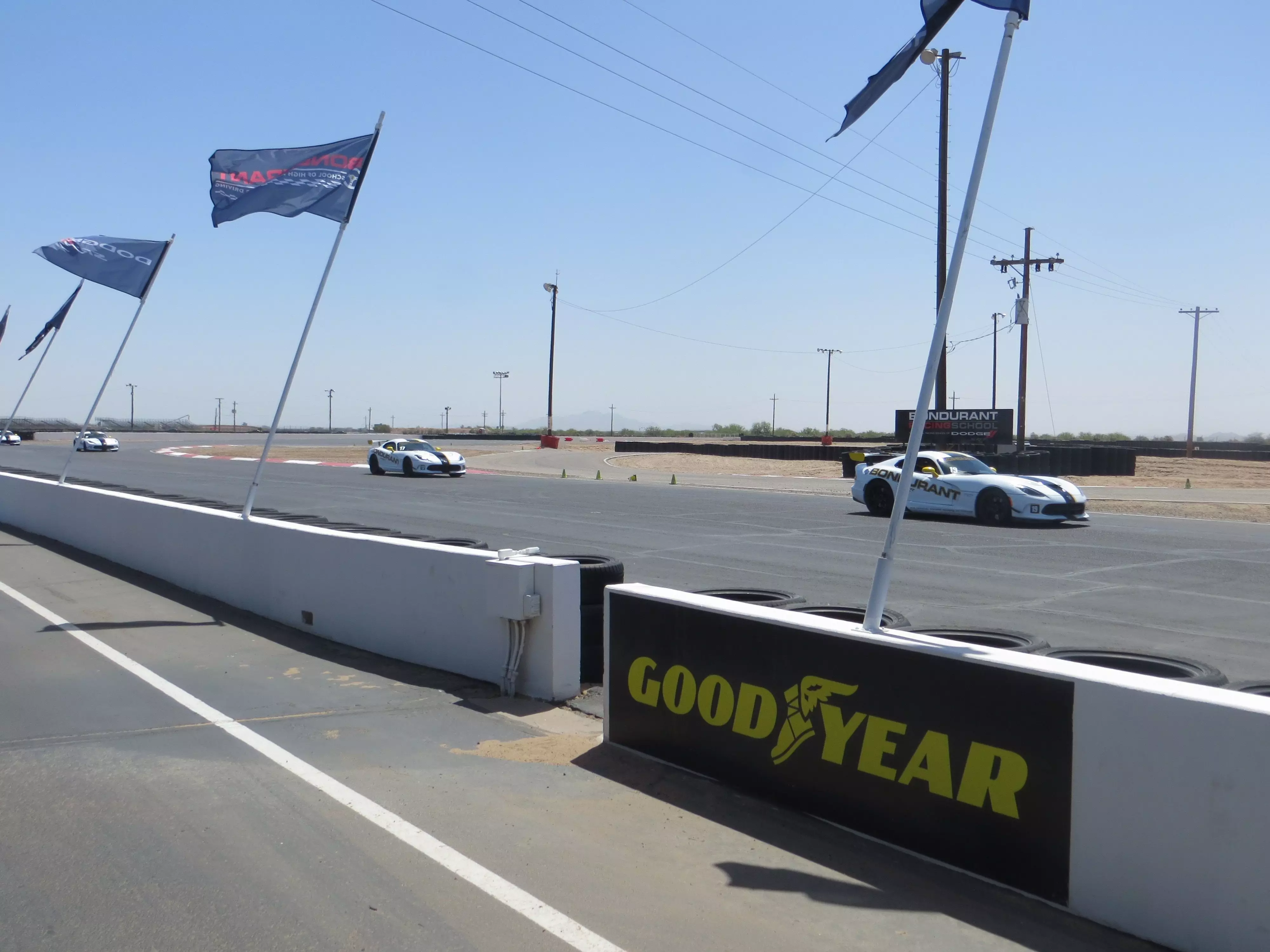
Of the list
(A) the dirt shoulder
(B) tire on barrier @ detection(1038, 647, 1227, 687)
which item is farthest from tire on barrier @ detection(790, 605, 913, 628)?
(A) the dirt shoulder

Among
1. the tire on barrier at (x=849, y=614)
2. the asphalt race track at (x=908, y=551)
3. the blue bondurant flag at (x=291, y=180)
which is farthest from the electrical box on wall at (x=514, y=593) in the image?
the blue bondurant flag at (x=291, y=180)

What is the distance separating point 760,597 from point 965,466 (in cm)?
1507

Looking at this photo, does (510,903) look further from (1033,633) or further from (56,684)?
(1033,633)

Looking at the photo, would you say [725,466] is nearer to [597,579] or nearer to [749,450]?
[749,450]

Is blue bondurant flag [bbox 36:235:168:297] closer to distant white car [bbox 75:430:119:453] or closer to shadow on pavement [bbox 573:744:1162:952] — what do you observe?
shadow on pavement [bbox 573:744:1162:952]

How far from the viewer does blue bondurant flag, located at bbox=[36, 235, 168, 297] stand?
16.3 metres

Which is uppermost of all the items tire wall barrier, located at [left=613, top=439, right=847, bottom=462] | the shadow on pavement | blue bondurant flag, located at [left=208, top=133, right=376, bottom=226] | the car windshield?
blue bondurant flag, located at [left=208, top=133, right=376, bottom=226]

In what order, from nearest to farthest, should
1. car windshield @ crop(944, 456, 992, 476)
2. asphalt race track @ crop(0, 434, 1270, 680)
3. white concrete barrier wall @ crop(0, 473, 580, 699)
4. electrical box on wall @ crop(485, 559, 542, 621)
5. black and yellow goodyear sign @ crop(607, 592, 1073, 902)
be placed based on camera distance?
black and yellow goodyear sign @ crop(607, 592, 1073, 902), electrical box on wall @ crop(485, 559, 542, 621), white concrete barrier wall @ crop(0, 473, 580, 699), asphalt race track @ crop(0, 434, 1270, 680), car windshield @ crop(944, 456, 992, 476)

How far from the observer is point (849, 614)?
19.4 ft

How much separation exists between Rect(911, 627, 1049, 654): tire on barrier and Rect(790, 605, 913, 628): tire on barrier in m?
0.10

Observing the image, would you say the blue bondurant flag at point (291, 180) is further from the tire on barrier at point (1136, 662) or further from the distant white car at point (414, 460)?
the distant white car at point (414, 460)

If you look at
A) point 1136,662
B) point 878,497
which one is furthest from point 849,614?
point 878,497

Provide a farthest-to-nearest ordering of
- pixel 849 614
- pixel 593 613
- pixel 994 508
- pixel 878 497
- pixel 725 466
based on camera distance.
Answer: pixel 725 466 < pixel 878 497 < pixel 994 508 < pixel 593 613 < pixel 849 614

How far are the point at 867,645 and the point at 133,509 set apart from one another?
11927 mm
